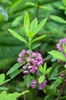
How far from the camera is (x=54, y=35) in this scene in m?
1.66

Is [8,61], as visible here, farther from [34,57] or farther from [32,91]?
[34,57]

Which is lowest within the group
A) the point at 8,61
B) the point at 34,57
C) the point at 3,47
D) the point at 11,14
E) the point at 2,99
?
the point at 2,99

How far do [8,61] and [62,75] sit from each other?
973mm

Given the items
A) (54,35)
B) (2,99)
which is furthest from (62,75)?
(54,35)

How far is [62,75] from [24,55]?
127 mm

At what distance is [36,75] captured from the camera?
0.94 metres

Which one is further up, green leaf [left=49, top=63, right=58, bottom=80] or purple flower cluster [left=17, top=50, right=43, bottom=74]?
purple flower cluster [left=17, top=50, right=43, bottom=74]

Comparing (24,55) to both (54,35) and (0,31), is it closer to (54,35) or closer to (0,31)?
Result: (54,35)

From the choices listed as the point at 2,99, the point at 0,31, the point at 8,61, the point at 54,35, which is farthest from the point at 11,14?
the point at 2,99

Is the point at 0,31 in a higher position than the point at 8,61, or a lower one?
higher

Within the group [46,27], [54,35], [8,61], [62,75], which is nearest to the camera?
[62,75]

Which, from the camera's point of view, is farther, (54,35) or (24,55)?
(54,35)

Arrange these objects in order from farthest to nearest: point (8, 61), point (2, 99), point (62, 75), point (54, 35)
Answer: point (8, 61) → point (54, 35) → point (62, 75) → point (2, 99)

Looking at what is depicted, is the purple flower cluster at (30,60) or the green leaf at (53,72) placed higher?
the purple flower cluster at (30,60)
